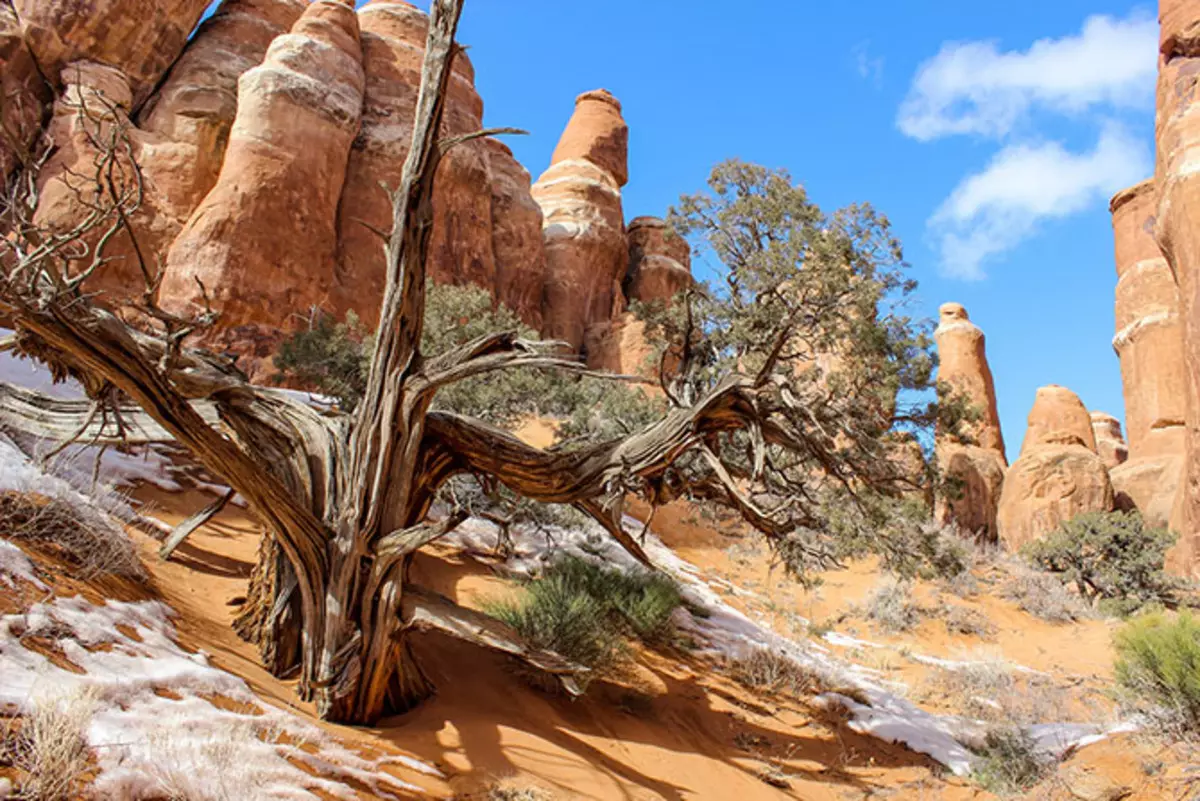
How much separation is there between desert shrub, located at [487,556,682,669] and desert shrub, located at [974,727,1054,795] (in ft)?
11.4

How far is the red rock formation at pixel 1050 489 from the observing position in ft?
89.2

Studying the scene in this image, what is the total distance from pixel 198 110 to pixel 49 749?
24780 mm

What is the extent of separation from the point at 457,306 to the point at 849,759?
1326 cm

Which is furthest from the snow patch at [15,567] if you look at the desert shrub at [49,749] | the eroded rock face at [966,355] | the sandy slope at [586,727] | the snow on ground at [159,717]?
the eroded rock face at [966,355]

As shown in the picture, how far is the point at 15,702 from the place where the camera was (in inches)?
117

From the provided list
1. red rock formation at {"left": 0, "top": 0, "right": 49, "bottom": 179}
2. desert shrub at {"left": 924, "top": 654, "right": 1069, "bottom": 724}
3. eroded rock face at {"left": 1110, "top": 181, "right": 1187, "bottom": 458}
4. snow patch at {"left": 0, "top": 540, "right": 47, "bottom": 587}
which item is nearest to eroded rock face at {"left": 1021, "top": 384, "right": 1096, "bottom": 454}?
eroded rock face at {"left": 1110, "top": 181, "right": 1187, "bottom": 458}

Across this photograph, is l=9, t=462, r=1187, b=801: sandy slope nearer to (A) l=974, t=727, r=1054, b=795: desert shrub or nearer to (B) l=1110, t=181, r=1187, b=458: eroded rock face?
(A) l=974, t=727, r=1054, b=795: desert shrub

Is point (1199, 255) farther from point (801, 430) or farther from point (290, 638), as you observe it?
point (290, 638)

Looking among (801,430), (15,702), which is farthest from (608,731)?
(15,702)

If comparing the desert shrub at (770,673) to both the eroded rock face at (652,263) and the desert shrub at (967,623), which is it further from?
the eroded rock face at (652,263)

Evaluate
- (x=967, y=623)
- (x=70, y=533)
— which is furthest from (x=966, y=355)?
(x=70, y=533)

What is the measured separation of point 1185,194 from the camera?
20844mm

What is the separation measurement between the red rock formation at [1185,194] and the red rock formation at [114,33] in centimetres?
3105

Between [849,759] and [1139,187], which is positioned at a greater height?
[1139,187]
